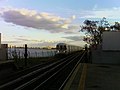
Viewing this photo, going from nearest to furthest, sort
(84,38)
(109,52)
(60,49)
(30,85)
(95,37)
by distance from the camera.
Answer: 1. (30,85)
2. (109,52)
3. (60,49)
4. (95,37)
5. (84,38)

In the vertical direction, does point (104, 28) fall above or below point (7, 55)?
above

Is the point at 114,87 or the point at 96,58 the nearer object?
the point at 114,87

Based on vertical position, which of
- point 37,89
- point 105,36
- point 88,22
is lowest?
point 37,89

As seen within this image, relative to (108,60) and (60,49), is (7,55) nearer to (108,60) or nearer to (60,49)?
(108,60)

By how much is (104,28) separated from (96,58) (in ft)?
135

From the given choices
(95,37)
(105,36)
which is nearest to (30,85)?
(105,36)

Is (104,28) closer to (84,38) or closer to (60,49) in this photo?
(84,38)

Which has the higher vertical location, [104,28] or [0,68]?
[104,28]

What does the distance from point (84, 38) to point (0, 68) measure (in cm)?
6257

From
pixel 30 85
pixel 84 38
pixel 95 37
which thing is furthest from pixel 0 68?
pixel 84 38

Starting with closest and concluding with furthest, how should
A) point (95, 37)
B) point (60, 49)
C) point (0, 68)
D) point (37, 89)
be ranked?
point (37, 89) → point (0, 68) → point (60, 49) → point (95, 37)

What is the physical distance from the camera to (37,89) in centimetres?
1750

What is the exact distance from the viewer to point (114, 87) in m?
17.5

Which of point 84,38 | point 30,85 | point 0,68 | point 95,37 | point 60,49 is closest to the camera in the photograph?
point 30,85
